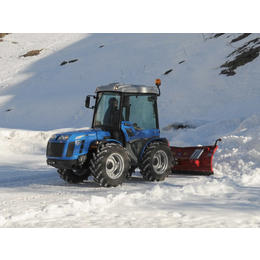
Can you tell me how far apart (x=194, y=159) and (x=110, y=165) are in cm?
265

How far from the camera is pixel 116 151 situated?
28.6 feet

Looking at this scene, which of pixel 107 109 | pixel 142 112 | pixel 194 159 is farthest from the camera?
pixel 194 159

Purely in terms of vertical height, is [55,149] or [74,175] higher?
[55,149]

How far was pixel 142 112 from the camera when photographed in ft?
31.8

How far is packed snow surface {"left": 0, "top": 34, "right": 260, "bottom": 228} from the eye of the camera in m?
6.54

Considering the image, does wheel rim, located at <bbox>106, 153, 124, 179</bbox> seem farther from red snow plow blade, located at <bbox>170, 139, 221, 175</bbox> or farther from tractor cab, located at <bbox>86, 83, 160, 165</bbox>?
red snow plow blade, located at <bbox>170, 139, 221, 175</bbox>

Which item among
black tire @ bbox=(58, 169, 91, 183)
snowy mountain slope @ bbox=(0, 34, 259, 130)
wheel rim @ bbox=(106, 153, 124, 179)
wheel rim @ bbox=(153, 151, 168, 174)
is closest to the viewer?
wheel rim @ bbox=(106, 153, 124, 179)

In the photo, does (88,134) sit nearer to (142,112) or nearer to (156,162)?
(142,112)

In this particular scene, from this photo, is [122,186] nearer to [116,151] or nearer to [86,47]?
[116,151]

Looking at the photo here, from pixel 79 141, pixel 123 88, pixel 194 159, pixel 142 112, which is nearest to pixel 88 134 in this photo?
pixel 79 141

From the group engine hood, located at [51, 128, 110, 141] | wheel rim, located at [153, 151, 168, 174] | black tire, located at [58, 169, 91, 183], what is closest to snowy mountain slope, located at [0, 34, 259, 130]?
wheel rim, located at [153, 151, 168, 174]

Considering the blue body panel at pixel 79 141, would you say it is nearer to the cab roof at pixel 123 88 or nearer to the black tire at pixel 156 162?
the cab roof at pixel 123 88

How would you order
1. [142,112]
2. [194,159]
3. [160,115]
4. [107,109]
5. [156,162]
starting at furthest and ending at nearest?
[160,115]
[194,159]
[156,162]
[142,112]
[107,109]

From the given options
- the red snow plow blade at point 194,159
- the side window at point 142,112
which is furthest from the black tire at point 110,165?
the red snow plow blade at point 194,159
